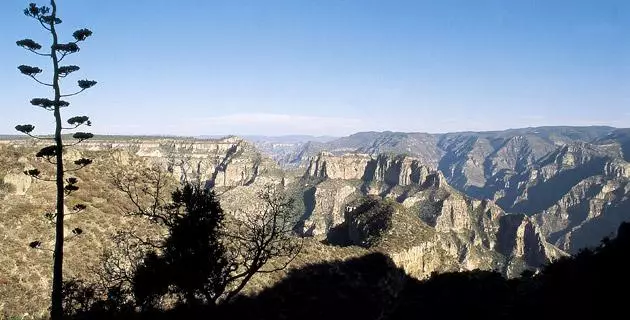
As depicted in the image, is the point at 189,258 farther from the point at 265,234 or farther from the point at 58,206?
the point at 58,206

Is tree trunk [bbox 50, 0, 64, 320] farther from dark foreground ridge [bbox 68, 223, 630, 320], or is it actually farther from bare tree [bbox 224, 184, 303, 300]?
bare tree [bbox 224, 184, 303, 300]

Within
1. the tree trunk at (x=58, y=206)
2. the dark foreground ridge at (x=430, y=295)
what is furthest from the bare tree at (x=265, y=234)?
the tree trunk at (x=58, y=206)

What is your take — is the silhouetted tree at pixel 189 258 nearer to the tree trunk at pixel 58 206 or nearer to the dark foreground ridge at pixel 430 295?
the dark foreground ridge at pixel 430 295

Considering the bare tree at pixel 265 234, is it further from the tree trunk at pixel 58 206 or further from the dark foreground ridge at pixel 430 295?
the tree trunk at pixel 58 206

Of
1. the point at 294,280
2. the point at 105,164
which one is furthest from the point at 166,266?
the point at 105,164

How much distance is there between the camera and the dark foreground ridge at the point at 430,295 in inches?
1442

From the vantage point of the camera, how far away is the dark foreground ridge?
36625 millimetres

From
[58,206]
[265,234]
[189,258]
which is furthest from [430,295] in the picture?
[58,206]

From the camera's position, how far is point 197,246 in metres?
28.8

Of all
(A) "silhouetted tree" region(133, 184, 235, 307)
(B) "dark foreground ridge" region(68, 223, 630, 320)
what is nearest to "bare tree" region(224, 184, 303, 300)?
(A) "silhouetted tree" region(133, 184, 235, 307)

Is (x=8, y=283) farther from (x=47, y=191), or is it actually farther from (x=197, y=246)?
(x=197, y=246)

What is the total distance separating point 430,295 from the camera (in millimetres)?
83062

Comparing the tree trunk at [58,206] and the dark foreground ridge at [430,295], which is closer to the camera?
the tree trunk at [58,206]

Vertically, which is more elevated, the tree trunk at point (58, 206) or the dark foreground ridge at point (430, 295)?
the tree trunk at point (58, 206)
